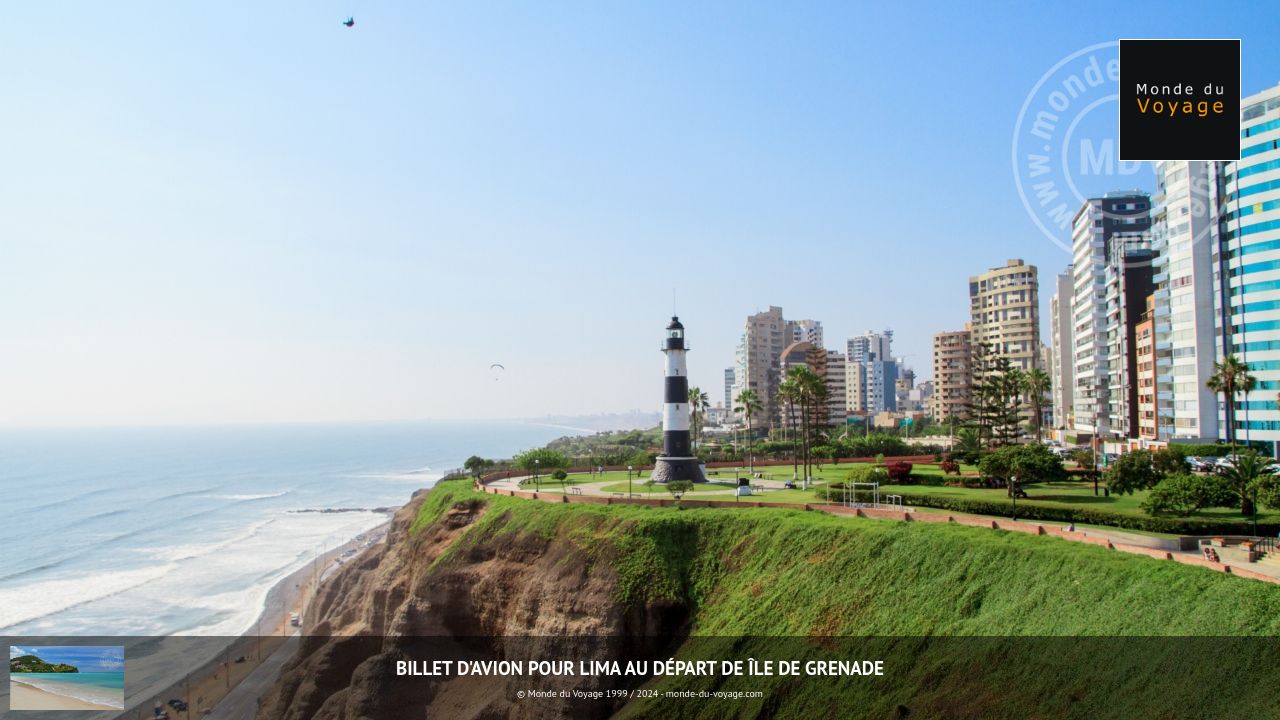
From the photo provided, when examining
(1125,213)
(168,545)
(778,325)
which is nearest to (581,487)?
(168,545)

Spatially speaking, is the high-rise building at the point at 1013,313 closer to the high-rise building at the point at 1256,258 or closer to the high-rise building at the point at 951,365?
the high-rise building at the point at 951,365

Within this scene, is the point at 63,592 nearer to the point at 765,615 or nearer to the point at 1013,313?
the point at 765,615

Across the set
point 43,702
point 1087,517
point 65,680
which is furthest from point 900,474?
point 43,702

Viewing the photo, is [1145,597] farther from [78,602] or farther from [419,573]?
[78,602]

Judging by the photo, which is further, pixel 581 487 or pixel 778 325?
pixel 778 325

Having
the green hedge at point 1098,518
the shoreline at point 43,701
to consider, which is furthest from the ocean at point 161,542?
the green hedge at point 1098,518

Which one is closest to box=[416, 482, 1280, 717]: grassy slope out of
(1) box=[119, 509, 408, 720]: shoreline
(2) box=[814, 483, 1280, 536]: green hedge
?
(2) box=[814, 483, 1280, 536]: green hedge
